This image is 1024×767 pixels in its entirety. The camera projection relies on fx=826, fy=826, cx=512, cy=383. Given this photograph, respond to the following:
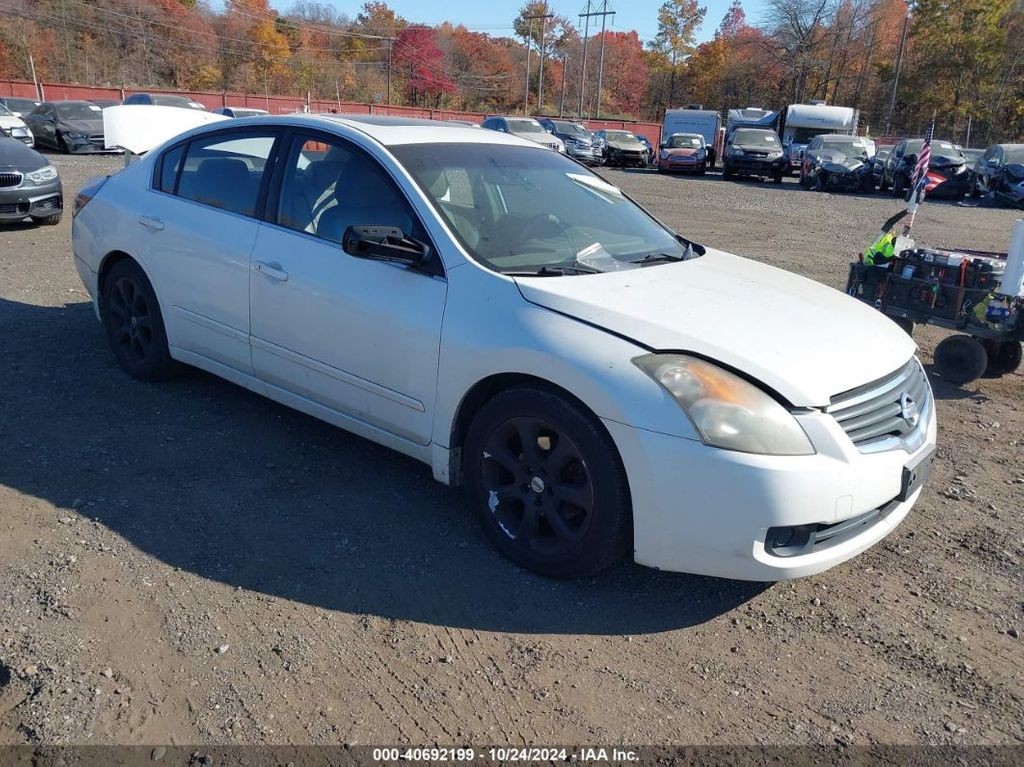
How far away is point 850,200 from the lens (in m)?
21.4

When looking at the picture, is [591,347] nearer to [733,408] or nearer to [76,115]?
[733,408]

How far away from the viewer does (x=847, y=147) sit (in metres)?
25.0

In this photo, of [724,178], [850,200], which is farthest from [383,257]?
[724,178]

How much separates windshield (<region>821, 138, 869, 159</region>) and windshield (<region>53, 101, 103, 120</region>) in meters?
21.3

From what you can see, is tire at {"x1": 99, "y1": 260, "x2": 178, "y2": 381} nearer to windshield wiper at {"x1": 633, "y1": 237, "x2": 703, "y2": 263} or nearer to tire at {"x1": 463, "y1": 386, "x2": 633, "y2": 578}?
tire at {"x1": 463, "y1": 386, "x2": 633, "y2": 578}

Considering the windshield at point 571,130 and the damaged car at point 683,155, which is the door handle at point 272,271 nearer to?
the damaged car at point 683,155

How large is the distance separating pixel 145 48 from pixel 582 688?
76.6m

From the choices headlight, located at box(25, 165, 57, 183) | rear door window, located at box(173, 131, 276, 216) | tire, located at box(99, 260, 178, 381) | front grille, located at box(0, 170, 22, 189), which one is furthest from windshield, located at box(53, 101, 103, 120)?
rear door window, located at box(173, 131, 276, 216)

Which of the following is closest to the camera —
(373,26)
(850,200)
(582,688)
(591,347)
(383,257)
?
(582,688)

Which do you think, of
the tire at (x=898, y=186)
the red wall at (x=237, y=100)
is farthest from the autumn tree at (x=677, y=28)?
the tire at (x=898, y=186)

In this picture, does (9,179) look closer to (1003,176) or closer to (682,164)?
(1003,176)

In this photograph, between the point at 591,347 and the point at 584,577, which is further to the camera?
the point at 584,577

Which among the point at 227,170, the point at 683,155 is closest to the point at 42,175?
the point at 227,170

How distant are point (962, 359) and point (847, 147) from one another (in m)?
21.5
